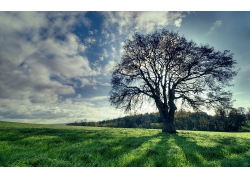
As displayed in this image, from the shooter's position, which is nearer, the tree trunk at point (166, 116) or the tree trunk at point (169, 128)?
the tree trunk at point (169, 128)

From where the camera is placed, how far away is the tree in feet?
54.9

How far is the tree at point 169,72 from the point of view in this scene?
54.9 feet

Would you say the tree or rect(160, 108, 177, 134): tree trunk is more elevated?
the tree

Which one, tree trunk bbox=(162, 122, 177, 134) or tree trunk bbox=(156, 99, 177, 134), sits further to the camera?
tree trunk bbox=(156, 99, 177, 134)

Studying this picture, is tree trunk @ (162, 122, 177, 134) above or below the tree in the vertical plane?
below

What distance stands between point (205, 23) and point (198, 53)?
6.42 m

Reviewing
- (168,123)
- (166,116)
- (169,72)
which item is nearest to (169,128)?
(168,123)

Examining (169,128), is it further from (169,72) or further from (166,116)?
(169,72)

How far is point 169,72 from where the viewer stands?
18.5m

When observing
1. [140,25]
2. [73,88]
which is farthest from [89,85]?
[140,25]

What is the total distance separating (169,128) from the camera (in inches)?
690

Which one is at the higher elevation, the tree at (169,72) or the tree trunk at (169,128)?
the tree at (169,72)

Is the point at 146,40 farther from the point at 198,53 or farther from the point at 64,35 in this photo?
the point at 64,35

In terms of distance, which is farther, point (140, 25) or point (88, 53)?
point (88, 53)
